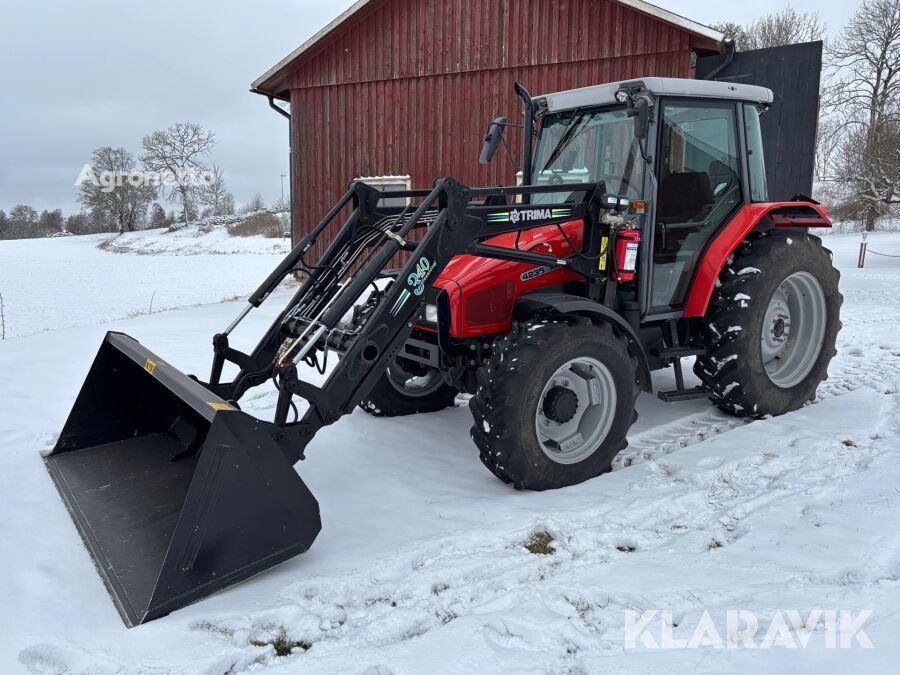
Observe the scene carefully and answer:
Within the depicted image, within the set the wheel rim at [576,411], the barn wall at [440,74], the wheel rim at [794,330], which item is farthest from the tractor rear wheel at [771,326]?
the barn wall at [440,74]

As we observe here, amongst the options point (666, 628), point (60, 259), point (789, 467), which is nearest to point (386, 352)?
point (666, 628)

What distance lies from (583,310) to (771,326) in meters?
2.04

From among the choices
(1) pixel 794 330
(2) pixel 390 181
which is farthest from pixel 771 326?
(2) pixel 390 181

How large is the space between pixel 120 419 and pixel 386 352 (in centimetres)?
186

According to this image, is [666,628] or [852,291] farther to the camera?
[852,291]

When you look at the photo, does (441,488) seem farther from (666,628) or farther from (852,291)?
(852,291)

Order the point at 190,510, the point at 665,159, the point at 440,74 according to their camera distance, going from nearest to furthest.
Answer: the point at 190,510
the point at 665,159
the point at 440,74

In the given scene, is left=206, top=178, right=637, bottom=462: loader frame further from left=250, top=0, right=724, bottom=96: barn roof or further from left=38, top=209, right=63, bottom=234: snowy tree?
left=38, top=209, right=63, bottom=234: snowy tree

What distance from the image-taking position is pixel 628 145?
431 centimetres

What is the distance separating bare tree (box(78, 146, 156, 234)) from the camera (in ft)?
152

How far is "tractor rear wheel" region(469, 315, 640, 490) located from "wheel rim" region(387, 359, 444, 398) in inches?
54.2

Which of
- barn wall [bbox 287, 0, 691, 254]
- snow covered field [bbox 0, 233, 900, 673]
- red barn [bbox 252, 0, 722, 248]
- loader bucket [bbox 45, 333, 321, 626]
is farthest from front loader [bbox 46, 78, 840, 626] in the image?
barn wall [bbox 287, 0, 691, 254]

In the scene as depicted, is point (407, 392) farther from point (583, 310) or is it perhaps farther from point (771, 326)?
point (771, 326)

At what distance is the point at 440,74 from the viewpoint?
11.2 m
